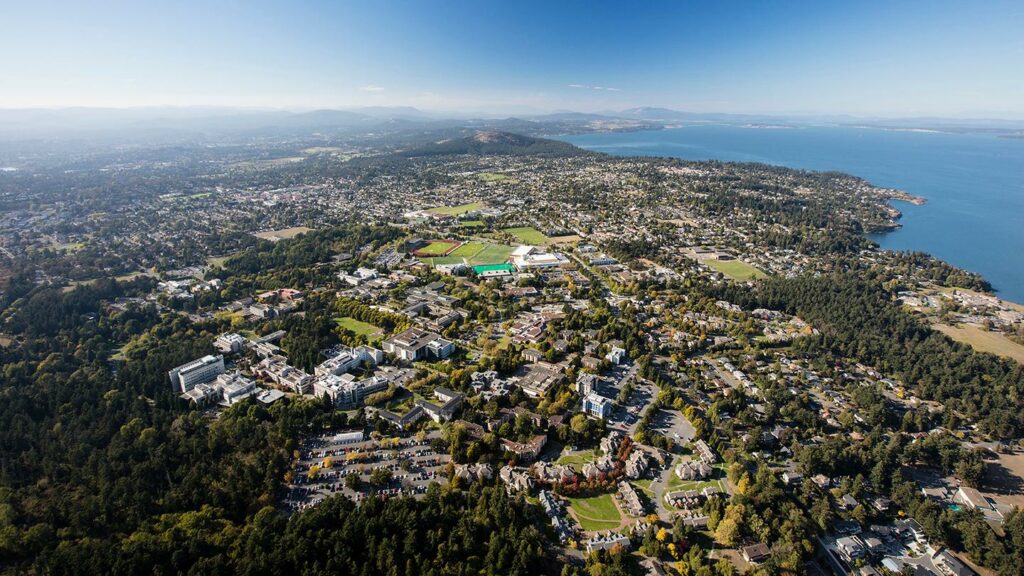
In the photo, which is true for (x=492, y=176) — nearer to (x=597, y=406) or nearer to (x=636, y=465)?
(x=597, y=406)

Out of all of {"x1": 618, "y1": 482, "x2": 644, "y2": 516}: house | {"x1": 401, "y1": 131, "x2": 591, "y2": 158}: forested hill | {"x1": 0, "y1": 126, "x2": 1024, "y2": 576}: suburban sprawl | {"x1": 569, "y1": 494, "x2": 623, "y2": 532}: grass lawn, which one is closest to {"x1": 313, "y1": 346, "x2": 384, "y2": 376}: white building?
{"x1": 0, "y1": 126, "x2": 1024, "y2": 576}: suburban sprawl

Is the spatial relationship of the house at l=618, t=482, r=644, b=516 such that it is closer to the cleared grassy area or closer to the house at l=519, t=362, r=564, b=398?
the house at l=519, t=362, r=564, b=398

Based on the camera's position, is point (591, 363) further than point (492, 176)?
No

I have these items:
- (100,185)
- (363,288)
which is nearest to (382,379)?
(363,288)

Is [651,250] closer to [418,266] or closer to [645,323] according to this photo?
[645,323]

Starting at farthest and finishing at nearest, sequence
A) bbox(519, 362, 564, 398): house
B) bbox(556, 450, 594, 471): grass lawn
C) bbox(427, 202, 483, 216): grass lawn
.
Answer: bbox(427, 202, 483, 216): grass lawn
bbox(519, 362, 564, 398): house
bbox(556, 450, 594, 471): grass lawn

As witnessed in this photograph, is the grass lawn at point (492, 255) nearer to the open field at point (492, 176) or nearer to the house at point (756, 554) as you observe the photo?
the house at point (756, 554)

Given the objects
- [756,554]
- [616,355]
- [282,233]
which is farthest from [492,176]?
[756,554]
